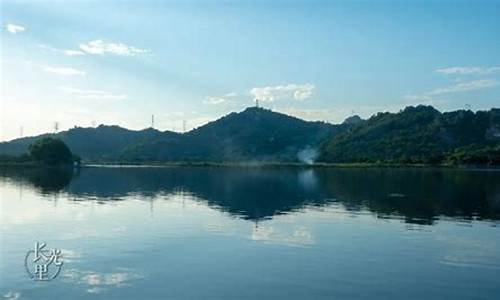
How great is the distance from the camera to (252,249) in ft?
111

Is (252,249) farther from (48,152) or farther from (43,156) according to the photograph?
(43,156)

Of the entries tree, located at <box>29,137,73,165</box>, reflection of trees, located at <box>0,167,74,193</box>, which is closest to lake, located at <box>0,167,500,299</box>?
reflection of trees, located at <box>0,167,74,193</box>

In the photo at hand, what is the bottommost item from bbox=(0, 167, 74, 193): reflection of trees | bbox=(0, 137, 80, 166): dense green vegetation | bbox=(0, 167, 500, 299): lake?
bbox=(0, 167, 500, 299): lake

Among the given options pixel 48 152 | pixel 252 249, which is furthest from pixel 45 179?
pixel 48 152

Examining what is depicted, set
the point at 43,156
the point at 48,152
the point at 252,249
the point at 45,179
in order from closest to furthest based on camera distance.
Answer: the point at 252,249
the point at 45,179
the point at 43,156
the point at 48,152

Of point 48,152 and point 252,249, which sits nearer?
point 252,249

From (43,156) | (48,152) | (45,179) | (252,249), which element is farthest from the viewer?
(48,152)

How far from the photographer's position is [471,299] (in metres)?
23.6

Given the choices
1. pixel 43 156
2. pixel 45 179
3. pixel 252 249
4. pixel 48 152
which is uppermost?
pixel 48 152

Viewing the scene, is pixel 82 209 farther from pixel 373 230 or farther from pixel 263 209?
pixel 373 230

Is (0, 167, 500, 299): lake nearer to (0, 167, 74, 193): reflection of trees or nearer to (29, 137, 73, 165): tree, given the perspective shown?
(0, 167, 74, 193): reflection of trees

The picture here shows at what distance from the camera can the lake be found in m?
24.4

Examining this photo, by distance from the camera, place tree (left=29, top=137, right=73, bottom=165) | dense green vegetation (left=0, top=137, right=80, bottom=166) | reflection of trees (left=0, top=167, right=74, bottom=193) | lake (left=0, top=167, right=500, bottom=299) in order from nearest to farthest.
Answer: lake (left=0, top=167, right=500, bottom=299) < reflection of trees (left=0, top=167, right=74, bottom=193) < dense green vegetation (left=0, top=137, right=80, bottom=166) < tree (left=29, top=137, right=73, bottom=165)

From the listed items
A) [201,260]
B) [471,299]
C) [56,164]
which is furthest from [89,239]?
[56,164]
